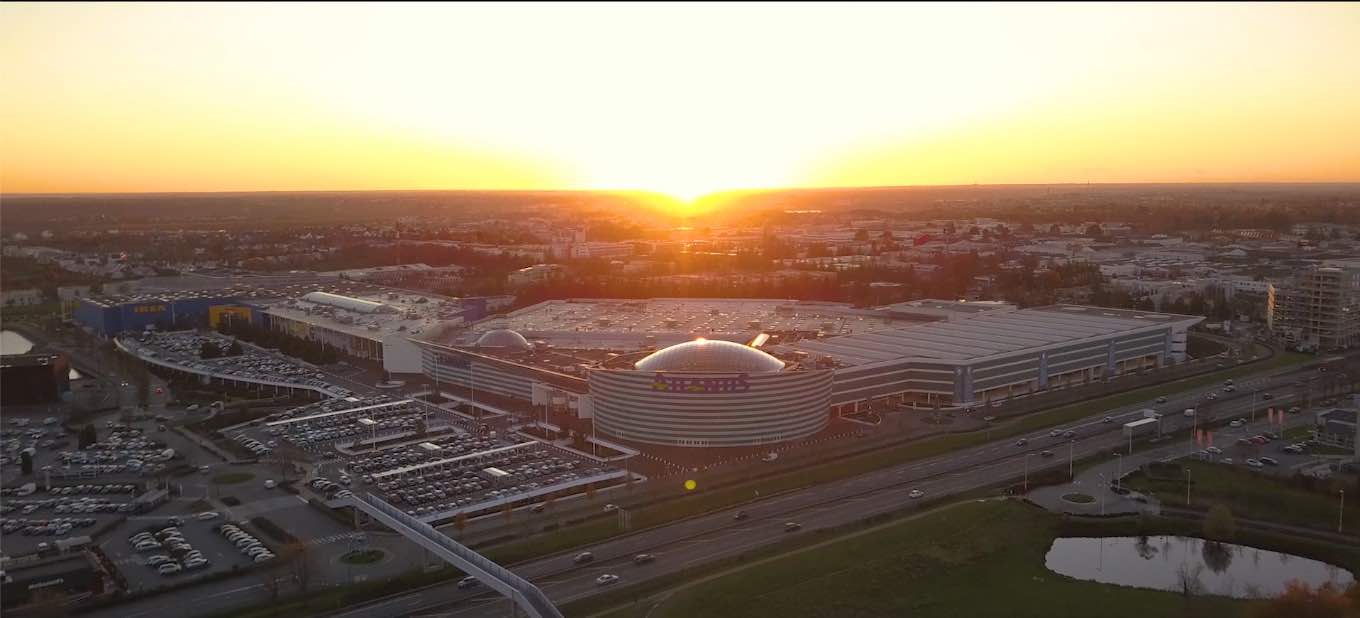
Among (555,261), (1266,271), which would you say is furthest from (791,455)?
(555,261)

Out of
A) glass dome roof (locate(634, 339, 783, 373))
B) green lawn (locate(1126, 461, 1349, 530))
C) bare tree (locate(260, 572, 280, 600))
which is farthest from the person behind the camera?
glass dome roof (locate(634, 339, 783, 373))

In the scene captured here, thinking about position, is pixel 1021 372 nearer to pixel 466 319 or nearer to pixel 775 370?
pixel 775 370

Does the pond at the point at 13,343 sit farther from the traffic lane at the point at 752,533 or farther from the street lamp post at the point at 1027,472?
the street lamp post at the point at 1027,472

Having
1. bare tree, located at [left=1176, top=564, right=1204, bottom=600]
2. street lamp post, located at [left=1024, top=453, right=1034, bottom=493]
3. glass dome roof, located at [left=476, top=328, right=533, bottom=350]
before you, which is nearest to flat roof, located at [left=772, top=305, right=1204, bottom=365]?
street lamp post, located at [left=1024, top=453, right=1034, bottom=493]

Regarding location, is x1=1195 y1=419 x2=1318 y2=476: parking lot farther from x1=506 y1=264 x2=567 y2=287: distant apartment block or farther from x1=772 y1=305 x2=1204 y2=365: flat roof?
x1=506 y1=264 x2=567 y2=287: distant apartment block

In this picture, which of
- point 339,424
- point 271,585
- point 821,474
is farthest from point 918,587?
point 339,424

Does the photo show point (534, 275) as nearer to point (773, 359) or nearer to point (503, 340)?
point (503, 340)

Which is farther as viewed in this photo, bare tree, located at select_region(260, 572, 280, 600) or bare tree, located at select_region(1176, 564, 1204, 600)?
bare tree, located at select_region(1176, 564, 1204, 600)
